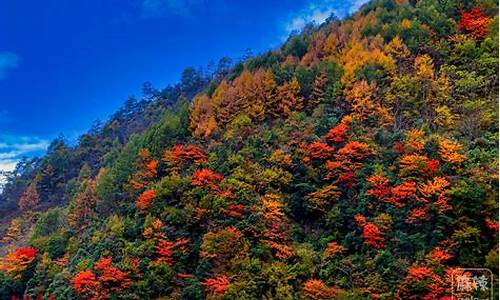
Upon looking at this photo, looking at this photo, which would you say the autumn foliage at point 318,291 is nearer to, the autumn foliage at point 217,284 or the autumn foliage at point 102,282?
the autumn foliage at point 217,284

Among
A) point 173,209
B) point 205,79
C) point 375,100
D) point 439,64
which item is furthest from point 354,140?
point 205,79

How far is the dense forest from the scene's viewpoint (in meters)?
20.9

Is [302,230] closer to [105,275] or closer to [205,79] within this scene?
[105,275]

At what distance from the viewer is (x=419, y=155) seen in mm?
23812

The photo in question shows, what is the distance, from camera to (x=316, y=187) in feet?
87.2

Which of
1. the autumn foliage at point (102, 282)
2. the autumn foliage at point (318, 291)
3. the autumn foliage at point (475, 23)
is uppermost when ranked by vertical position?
the autumn foliage at point (475, 23)

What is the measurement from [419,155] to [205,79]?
54.3 metres

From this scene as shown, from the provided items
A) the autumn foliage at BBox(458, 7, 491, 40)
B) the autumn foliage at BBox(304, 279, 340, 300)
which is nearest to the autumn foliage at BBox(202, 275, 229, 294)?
the autumn foliage at BBox(304, 279, 340, 300)

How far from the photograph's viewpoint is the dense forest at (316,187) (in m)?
20.9

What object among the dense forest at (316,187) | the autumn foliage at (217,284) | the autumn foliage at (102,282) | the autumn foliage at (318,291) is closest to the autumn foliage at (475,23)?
the dense forest at (316,187)

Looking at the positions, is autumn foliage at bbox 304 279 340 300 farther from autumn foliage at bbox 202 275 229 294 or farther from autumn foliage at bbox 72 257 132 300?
autumn foliage at bbox 72 257 132 300

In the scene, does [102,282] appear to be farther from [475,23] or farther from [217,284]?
[475,23]

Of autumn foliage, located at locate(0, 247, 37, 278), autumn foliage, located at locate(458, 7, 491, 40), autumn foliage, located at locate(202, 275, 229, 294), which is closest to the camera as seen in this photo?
autumn foliage, located at locate(202, 275, 229, 294)

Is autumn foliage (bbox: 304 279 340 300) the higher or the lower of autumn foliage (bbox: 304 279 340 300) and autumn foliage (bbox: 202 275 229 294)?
the lower
